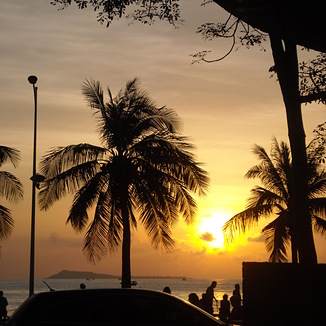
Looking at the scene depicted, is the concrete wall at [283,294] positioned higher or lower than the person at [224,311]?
higher

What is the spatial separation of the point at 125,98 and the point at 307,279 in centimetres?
1661

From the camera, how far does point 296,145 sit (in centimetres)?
1633

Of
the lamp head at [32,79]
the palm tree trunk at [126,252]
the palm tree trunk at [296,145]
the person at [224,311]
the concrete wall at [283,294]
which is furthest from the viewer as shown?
the lamp head at [32,79]

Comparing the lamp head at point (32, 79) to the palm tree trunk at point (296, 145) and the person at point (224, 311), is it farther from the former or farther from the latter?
the palm tree trunk at point (296, 145)

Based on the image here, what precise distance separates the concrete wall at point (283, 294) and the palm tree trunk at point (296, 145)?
0.38 m

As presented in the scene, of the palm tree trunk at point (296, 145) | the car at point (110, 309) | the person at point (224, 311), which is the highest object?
the palm tree trunk at point (296, 145)

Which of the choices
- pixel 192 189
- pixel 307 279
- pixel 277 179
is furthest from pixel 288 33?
pixel 277 179

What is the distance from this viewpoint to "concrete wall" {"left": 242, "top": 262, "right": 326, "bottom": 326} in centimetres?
1539

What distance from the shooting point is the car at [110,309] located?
11.5 metres

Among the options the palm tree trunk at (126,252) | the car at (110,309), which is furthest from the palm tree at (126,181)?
the car at (110,309)

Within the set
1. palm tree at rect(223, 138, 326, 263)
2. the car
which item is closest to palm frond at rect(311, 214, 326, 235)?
palm tree at rect(223, 138, 326, 263)

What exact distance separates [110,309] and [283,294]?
533cm

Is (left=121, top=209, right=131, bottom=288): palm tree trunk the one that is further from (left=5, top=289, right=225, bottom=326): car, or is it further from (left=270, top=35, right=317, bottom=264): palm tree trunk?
(left=5, top=289, right=225, bottom=326): car

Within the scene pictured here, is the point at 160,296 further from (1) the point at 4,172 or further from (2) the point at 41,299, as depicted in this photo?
(1) the point at 4,172
